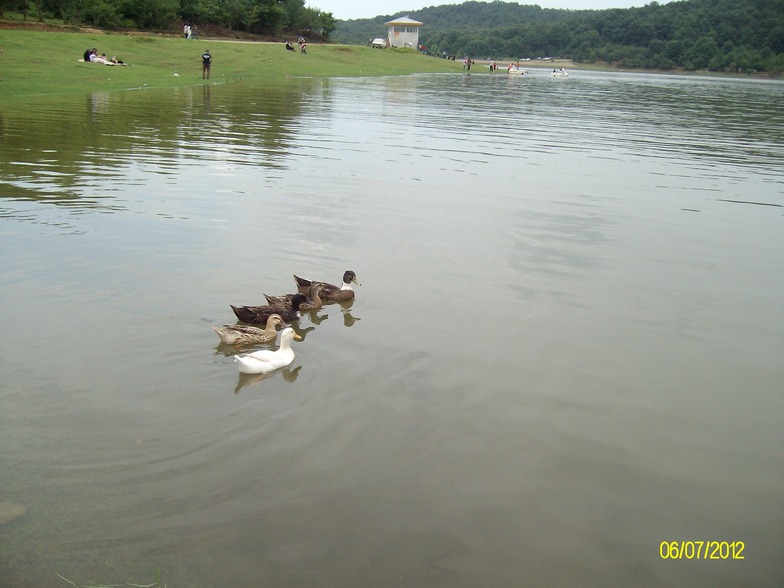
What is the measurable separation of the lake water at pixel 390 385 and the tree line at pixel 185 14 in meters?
46.9

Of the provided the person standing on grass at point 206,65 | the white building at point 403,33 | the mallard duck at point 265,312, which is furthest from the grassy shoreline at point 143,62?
the white building at point 403,33

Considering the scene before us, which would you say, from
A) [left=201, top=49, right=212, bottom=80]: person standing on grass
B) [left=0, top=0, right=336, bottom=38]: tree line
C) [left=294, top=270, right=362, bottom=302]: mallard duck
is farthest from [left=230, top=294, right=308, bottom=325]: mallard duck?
[left=0, top=0, right=336, bottom=38]: tree line

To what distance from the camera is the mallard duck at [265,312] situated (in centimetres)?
922

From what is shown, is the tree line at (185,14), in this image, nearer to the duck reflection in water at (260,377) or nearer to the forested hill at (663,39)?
the forested hill at (663,39)

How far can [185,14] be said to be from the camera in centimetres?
7456

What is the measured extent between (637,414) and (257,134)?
20059 millimetres

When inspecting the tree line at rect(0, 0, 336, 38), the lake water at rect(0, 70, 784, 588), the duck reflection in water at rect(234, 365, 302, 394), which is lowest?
the duck reflection in water at rect(234, 365, 302, 394)

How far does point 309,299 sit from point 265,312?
2.42ft

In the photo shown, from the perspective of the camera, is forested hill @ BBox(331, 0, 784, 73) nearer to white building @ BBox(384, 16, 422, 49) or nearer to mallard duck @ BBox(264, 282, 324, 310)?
white building @ BBox(384, 16, 422, 49)

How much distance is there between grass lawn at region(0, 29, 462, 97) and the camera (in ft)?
117

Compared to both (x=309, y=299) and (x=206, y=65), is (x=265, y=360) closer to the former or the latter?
(x=309, y=299)

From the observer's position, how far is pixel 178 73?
151 ft

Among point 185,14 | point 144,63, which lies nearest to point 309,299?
point 144,63

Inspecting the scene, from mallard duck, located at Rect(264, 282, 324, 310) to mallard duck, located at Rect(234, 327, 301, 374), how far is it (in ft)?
4.24
